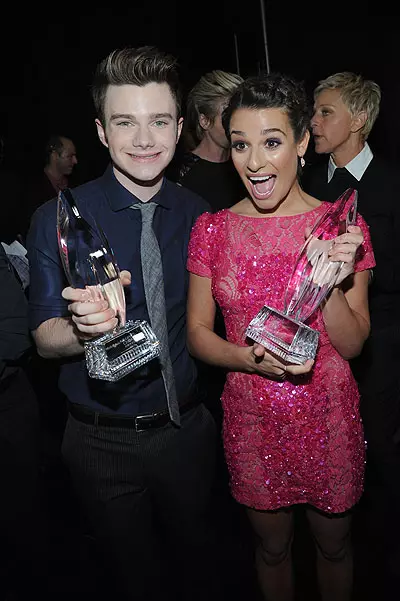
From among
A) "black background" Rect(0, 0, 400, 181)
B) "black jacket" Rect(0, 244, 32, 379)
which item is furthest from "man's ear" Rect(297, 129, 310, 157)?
"black background" Rect(0, 0, 400, 181)

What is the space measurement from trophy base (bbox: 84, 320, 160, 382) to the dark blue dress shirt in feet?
0.78

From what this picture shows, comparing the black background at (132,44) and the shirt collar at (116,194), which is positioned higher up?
the black background at (132,44)

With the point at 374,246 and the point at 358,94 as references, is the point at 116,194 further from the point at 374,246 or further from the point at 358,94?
the point at 358,94

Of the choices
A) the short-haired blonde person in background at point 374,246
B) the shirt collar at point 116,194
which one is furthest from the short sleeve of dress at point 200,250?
the short-haired blonde person in background at point 374,246

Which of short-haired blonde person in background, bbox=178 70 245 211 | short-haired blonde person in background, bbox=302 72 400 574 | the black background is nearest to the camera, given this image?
short-haired blonde person in background, bbox=302 72 400 574

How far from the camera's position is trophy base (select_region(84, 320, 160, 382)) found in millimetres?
1374

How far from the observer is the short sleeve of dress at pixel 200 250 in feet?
5.56

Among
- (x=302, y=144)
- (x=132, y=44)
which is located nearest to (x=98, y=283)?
(x=302, y=144)

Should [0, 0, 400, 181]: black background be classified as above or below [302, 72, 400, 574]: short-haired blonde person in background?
above

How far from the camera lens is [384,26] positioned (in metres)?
3.19

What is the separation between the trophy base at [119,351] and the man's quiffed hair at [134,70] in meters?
0.62

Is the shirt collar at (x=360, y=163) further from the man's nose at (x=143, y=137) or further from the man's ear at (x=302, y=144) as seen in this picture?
the man's nose at (x=143, y=137)

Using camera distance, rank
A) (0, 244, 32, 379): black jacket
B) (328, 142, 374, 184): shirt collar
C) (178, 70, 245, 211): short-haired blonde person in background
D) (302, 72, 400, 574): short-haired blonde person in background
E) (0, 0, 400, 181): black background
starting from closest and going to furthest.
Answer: (0, 244, 32, 379): black jacket < (302, 72, 400, 574): short-haired blonde person in background < (328, 142, 374, 184): shirt collar < (178, 70, 245, 211): short-haired blonde person in background < (0, 0, 400, 181): black background

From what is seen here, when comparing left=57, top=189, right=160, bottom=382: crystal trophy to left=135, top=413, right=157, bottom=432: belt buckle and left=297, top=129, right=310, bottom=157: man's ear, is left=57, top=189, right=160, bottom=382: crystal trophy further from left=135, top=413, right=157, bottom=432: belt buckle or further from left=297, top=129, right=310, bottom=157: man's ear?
left=297, top=129, right=310, bottom=157: man's ear
